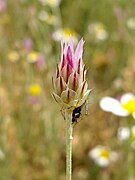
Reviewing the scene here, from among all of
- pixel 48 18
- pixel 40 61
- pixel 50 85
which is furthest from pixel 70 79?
pixel 48 18

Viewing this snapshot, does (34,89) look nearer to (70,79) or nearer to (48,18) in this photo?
(48,18)

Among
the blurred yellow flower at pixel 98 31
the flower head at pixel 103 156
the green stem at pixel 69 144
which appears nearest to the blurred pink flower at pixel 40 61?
the flower head at pixel 103 156

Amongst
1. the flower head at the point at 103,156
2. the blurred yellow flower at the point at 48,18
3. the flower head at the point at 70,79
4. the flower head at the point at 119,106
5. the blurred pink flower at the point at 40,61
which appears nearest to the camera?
the flower head at the point at 70,79

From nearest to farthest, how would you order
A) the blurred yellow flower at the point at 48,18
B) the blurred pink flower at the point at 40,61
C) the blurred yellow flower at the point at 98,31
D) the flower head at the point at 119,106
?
the flower head at the point at 119,106 < the blurred pink flower at the point at 40,61 < the blurred yellow flower at the point at 48,18 < the blurred yellow flower at the point at 98,31

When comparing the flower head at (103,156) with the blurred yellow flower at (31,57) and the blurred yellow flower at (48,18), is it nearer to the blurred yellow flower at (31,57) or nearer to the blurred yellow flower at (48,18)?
the blurred yellow flower at (31,57)

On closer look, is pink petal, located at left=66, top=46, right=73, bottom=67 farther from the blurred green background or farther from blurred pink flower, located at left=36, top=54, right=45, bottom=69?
blurred pink flower, located at left=36, top=54, right=45, bottom=69

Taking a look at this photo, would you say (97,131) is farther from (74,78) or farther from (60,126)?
(74,78)
